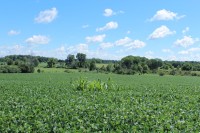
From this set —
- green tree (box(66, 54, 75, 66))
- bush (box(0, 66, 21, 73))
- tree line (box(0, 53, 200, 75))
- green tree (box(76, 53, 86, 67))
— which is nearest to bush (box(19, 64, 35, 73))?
bush (box(0, 66, 21, 73))

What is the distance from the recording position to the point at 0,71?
81.7m

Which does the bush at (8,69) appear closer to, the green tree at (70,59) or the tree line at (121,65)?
the tree line at (121,65)

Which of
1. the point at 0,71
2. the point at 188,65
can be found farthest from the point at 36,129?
the point at 188,65

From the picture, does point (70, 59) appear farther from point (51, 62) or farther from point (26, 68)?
point (26, 68)

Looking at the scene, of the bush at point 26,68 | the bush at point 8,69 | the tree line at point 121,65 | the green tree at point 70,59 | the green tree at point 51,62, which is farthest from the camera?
the green tree at point 70,59

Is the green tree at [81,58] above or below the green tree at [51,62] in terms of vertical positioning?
above

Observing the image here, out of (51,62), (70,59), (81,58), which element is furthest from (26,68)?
(70,59)

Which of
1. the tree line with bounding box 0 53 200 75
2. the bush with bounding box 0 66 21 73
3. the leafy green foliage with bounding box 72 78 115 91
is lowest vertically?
the leafy green foliage with bounding box 72 78 115 91

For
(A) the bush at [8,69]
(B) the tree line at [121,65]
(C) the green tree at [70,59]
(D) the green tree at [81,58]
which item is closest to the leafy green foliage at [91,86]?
(A) the bush at [8,69]

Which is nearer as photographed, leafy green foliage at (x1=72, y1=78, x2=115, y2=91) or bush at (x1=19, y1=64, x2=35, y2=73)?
leafy green foliage at (x1=72, y1=78, x2=115, y2=91)

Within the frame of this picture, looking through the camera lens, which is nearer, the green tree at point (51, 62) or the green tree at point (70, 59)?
the green tree at point (51, 62)

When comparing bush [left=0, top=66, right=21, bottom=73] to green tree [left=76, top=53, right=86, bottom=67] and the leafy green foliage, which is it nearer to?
green tree [left=76, top=53, right=86, bottom=67]

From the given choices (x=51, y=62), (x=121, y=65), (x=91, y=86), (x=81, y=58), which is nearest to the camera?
(x=91, y=86)

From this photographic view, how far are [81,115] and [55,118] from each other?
1286 mm
